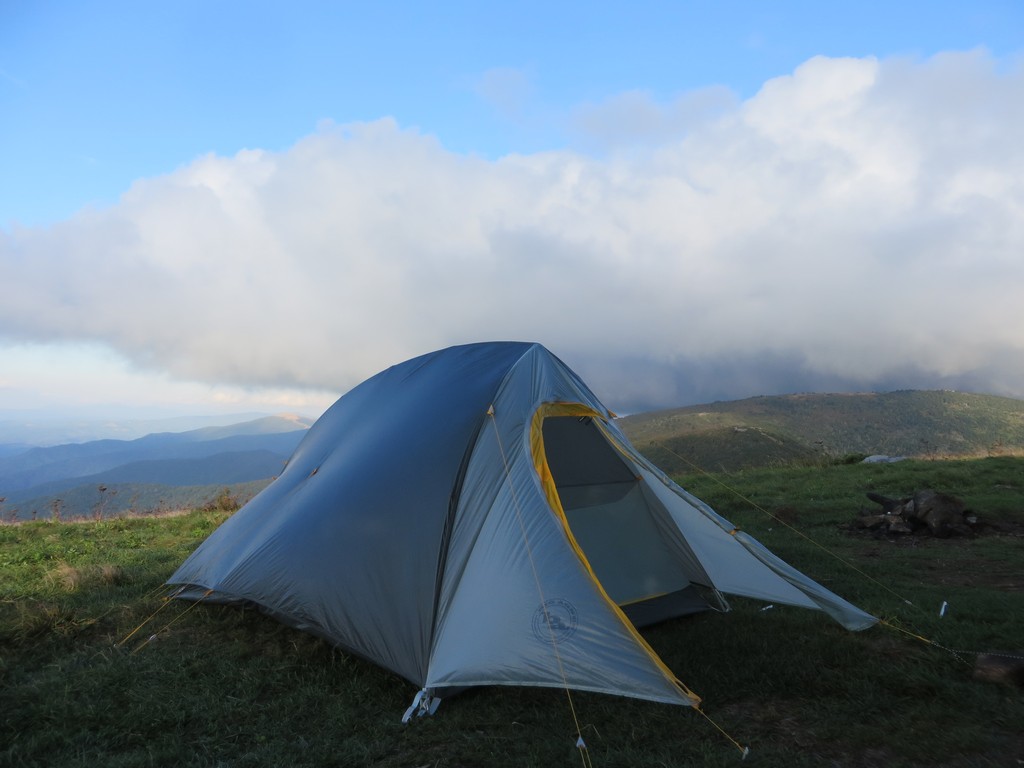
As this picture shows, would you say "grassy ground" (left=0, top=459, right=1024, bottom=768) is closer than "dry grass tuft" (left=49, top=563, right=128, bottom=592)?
Yes

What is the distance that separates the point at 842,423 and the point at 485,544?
274ft

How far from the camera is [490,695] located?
4.75 meters

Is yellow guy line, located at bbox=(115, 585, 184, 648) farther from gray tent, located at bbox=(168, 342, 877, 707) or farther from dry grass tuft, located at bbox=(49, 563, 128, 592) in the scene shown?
dry grass tuft, located at bbox=(49, 563, 128, 592)

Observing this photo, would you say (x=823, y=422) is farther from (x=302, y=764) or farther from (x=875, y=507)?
(x=302, y=764)

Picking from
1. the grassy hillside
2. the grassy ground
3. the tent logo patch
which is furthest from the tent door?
the grassy hillside

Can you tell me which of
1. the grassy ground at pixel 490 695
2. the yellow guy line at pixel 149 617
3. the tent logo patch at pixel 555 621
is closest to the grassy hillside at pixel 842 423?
the grassy ground at pixel 490 695

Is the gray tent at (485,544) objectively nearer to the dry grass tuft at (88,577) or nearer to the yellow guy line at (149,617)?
the yellow guy line at (149,617)

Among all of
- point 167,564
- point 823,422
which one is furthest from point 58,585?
point 823,422

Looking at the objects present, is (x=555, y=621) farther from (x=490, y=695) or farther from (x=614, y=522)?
(x=614, y=522)

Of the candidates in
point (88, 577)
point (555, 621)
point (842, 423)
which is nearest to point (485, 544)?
point (555, 621)

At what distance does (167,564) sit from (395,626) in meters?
4.89

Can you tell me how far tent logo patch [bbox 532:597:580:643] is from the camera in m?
4.23

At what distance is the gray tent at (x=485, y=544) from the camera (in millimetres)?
4281

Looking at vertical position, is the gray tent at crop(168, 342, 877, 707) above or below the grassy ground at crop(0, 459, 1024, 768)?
above
